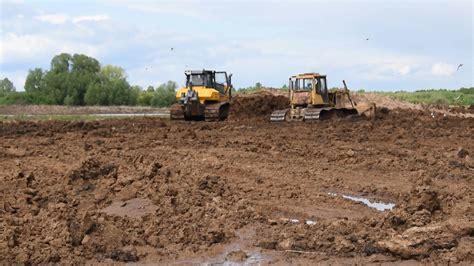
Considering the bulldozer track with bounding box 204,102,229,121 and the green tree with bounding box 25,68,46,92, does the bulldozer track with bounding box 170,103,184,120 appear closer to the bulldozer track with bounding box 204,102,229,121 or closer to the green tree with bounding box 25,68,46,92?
the bulldozer track with bounding box 204,102,229,121

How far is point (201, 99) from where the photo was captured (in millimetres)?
28969

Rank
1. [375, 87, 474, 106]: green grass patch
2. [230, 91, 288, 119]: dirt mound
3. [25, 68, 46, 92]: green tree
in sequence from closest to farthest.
Answer: [230, 91, 288, 119]: dirt mound
[375, 87, 474, 106]: green grass patch
[25, 68, 46, 92]: green tree

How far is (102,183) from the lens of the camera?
11.2m

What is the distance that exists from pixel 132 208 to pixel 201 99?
19.3 m

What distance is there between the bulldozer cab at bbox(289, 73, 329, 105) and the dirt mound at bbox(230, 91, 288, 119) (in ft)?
9.99

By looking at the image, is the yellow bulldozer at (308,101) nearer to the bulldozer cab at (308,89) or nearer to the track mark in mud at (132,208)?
the bulldozer cab at (308,89)

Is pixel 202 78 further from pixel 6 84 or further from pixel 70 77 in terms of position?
pixel 6 84

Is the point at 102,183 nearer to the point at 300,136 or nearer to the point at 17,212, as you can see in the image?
the point at 17,212

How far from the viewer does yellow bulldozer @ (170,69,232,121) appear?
28562 mm

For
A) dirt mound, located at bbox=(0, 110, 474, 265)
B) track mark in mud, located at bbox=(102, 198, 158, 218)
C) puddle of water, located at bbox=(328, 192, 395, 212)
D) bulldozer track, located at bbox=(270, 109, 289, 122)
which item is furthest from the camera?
bulldozer track, located at bbox=(270, 109, 289, 122)

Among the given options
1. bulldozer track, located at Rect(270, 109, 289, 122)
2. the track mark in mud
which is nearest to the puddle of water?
the track mark in mud

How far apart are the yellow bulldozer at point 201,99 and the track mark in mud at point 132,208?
18.3 meters

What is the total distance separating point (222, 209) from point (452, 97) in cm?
5113

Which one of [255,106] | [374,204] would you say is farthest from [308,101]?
[374,204]
